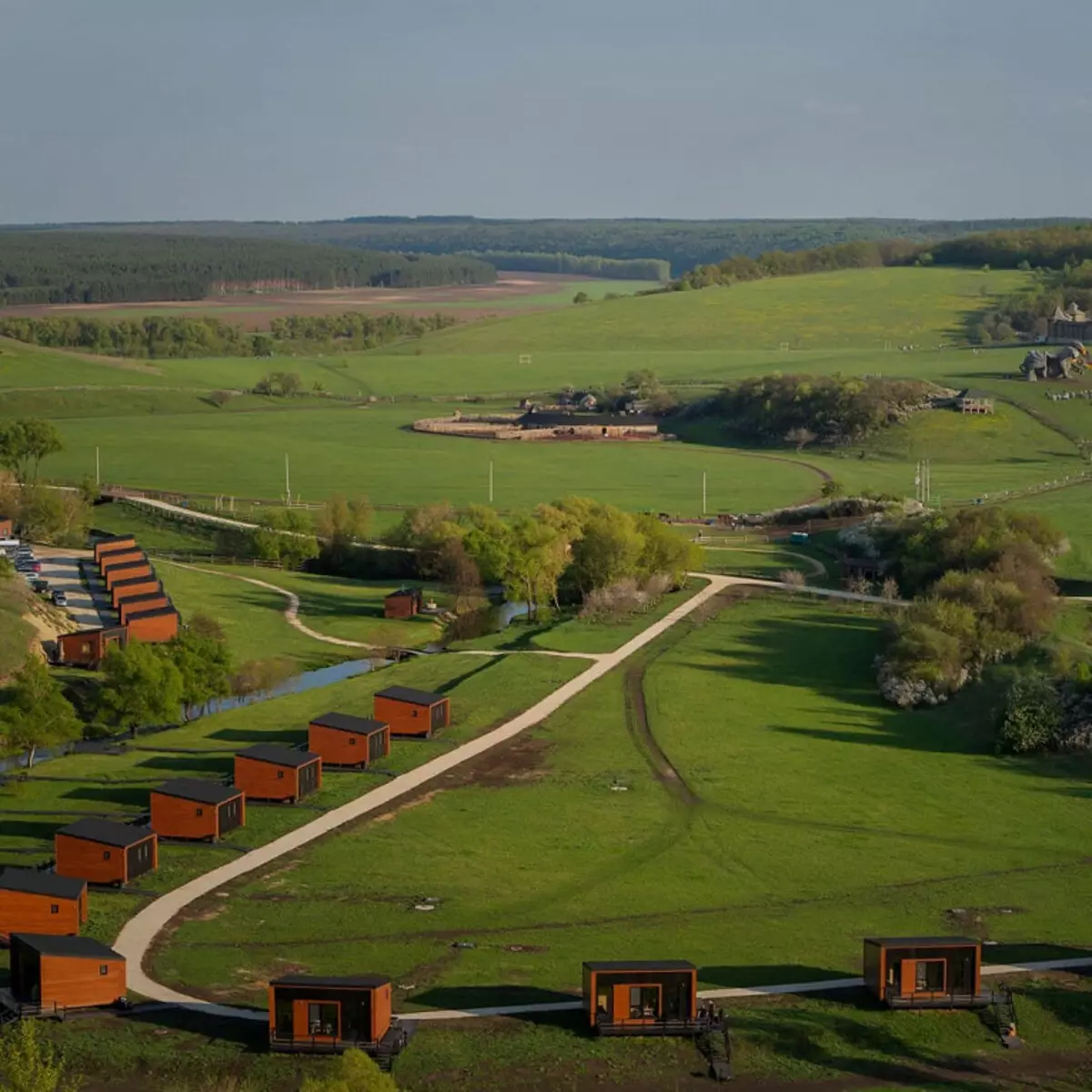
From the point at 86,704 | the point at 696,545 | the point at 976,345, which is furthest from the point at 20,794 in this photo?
the point at 976,345

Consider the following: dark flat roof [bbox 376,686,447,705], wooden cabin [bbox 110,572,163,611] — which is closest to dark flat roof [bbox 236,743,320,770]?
dark flat roof [bbox 376,686,447,705]

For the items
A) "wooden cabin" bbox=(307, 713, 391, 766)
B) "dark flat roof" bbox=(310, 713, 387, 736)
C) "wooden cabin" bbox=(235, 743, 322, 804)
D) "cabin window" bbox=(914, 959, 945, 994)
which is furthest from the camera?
"dark flat roof" bbox=(310, 713, 387, 736)

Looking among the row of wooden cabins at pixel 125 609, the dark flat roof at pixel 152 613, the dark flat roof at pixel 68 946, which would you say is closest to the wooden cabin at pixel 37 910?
the dark flat roof at pixel 68 946

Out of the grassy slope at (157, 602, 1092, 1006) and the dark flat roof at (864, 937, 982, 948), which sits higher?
the dark flat roof at (864, 937, 982, 948)

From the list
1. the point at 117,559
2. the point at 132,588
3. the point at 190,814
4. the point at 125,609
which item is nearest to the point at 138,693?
the point at 190,814

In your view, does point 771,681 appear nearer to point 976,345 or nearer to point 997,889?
point 997,889

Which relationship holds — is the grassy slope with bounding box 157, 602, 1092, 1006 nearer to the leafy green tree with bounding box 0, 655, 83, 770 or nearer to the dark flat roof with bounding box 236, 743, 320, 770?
the dark flat roof with bounding box 236, 743, 320, 770

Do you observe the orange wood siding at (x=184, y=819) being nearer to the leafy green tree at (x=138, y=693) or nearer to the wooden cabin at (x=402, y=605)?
the leafy green tree at (x=138, y=693)
